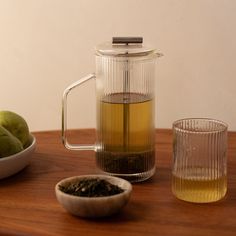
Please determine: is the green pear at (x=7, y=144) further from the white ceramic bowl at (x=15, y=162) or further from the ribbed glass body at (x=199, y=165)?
the ribbed glass body at (x=199, y=165)

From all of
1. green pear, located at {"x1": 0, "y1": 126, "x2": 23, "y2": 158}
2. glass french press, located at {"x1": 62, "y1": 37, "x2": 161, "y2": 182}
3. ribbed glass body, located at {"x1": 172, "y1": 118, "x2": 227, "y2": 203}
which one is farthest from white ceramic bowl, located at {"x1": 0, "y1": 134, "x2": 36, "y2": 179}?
ribbed glass body, located at {"x1": 172, "y1": 118, "x2": 227, "y2": 203}

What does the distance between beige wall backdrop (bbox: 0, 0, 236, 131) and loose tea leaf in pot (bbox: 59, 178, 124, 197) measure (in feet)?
2.47

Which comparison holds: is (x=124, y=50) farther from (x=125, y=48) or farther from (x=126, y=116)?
(x=126, y=116)

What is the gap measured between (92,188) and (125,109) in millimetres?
162

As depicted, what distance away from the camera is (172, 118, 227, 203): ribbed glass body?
3.02 feet

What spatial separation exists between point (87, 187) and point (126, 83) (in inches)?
8.6

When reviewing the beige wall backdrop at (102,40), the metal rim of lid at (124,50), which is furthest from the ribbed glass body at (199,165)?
the beige wall backdrop at (102,40)

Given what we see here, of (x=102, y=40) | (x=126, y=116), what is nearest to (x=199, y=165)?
(x=126, y=116)

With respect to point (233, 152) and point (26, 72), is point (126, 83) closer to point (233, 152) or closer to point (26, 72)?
point (233, 152)

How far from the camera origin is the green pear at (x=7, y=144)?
1015 millimetres

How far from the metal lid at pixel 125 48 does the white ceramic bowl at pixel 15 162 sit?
0.70ft

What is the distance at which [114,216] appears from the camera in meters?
Result: 0.88

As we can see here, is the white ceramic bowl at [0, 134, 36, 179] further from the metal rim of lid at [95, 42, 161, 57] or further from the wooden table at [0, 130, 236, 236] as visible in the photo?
the metal rim of lid at [95, 42, 161, 57]

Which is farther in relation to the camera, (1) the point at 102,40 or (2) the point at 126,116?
(1) the point at 102,40
